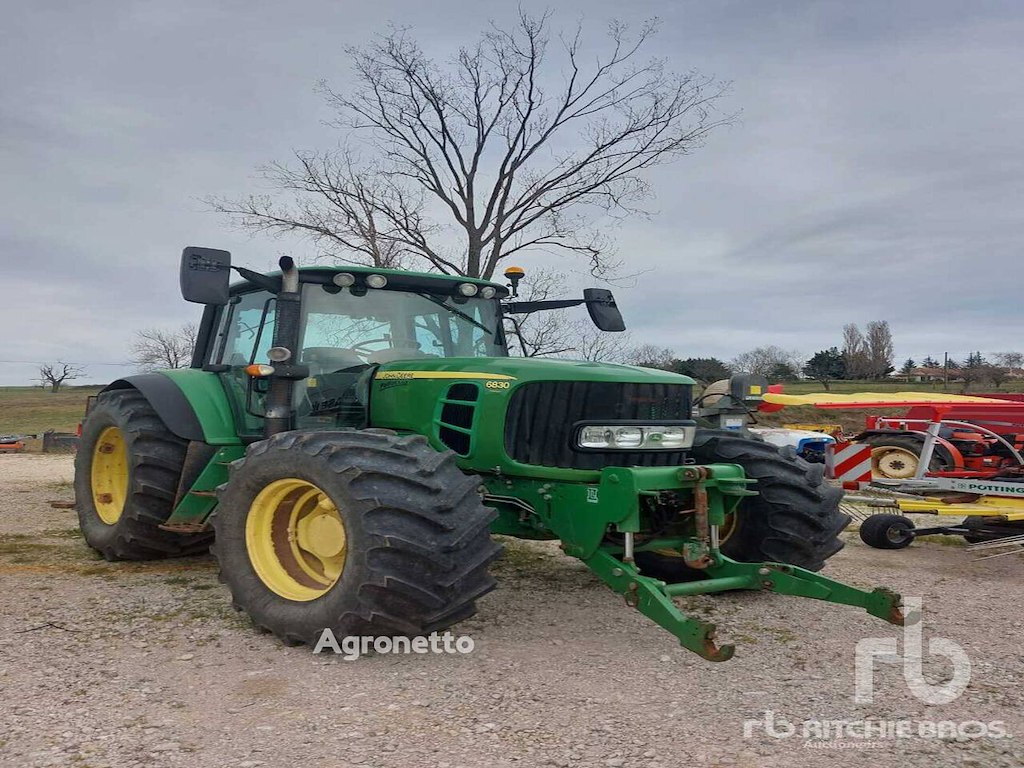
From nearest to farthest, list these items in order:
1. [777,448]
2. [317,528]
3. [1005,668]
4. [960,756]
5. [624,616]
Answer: [960,756] → [1005,668] → [317,528] → [624,616] → [777,448]

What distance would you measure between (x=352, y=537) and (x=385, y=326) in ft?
6.26

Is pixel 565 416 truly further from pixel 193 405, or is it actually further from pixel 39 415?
pixel 39 415

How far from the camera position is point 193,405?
5.63m

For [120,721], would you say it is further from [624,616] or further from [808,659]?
[808,659]

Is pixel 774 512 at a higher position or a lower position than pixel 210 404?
lower

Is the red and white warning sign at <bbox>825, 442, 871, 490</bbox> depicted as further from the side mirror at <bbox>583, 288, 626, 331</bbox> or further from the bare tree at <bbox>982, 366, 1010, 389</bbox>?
the bare tree at <bbox>982, 366, 1010, 389</bbox>

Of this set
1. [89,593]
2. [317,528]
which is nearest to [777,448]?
[317,528]

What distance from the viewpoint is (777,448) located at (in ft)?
17.6

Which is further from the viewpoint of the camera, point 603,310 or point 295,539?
point 603,310

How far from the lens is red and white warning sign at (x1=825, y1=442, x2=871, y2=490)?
1001cm

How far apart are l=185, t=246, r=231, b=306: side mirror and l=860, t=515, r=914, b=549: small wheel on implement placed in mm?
5490

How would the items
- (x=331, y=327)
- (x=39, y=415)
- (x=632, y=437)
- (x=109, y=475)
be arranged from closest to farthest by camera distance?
(x=632, y=437), (x=331, y=327), (x=109, y=475), (x=39, y=415)

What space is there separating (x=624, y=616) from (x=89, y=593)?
313cm

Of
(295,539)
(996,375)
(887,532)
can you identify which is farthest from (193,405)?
(996,375)
